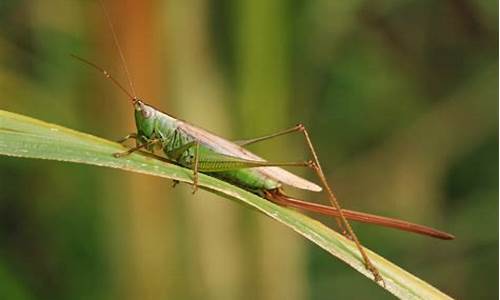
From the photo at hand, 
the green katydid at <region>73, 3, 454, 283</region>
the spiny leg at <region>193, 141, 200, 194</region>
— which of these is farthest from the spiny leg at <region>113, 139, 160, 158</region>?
the spiny leg at <region>193, 141, 200, 194</region>

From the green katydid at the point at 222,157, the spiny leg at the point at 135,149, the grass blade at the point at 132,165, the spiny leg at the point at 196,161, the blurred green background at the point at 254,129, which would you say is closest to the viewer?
the grass blade at the point at 132,165

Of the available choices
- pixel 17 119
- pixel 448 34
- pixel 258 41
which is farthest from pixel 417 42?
pixel 17 119

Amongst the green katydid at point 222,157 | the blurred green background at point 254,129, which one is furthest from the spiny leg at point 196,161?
the blurred green background at point 254,129

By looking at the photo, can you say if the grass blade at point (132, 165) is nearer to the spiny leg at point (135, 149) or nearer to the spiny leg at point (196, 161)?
the spiny leg at point (135, 149)

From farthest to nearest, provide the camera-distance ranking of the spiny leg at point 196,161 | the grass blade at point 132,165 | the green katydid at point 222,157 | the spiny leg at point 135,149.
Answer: the green katydid at point 222,157 → the spiny leg at point 196,161 → the spiny leg at point 135,149 → the grass blade at point 132,165

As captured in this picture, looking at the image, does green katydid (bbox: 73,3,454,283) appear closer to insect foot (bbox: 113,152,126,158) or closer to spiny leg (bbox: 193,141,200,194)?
spiny leg (bbox: 193,141,200,194)

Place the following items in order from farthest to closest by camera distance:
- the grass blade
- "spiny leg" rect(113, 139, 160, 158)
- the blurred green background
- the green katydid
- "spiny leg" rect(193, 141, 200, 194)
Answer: the blurred green background
the green katydid
"spiny leg" rect(193, 141, 200, 194)
"spiny leg" rect(113, 139, 160, 158)
the grass blade
